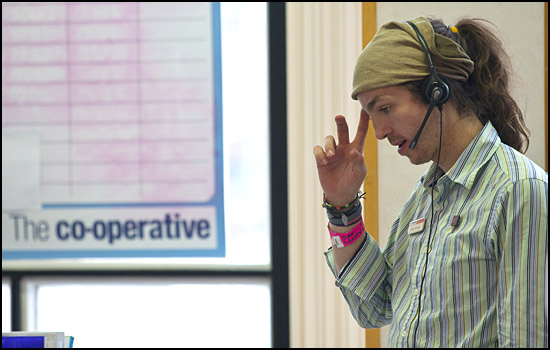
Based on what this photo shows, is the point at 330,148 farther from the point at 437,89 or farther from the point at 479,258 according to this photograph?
the point at 479,258

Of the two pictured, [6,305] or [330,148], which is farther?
[6,305]

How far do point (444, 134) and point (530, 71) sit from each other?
3.90ft

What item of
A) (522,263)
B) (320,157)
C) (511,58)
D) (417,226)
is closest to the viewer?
(522,263)

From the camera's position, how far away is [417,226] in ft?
4.71

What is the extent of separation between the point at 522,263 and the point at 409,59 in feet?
1.55

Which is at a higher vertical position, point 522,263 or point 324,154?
point 324,154

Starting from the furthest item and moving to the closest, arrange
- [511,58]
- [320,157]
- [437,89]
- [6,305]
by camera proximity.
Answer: [6,305]
[511,58]
[320,157]
[437,89]

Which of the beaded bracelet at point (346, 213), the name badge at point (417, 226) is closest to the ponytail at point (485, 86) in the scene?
the name badge at point (417, 226)

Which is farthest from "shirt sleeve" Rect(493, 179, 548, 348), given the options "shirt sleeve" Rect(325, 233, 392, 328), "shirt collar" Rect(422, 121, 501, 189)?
"shirt sleeve" Rect(325, 233, 392, 328)

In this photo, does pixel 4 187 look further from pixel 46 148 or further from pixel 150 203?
pixel 150 203

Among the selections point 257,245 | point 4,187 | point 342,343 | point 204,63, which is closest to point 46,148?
point 4,187

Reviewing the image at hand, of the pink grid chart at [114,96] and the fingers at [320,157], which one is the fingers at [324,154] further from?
the pink grid chart at [114,96]

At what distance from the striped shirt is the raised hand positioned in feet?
0.53

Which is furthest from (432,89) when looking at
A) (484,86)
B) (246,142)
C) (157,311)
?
(157,311)
